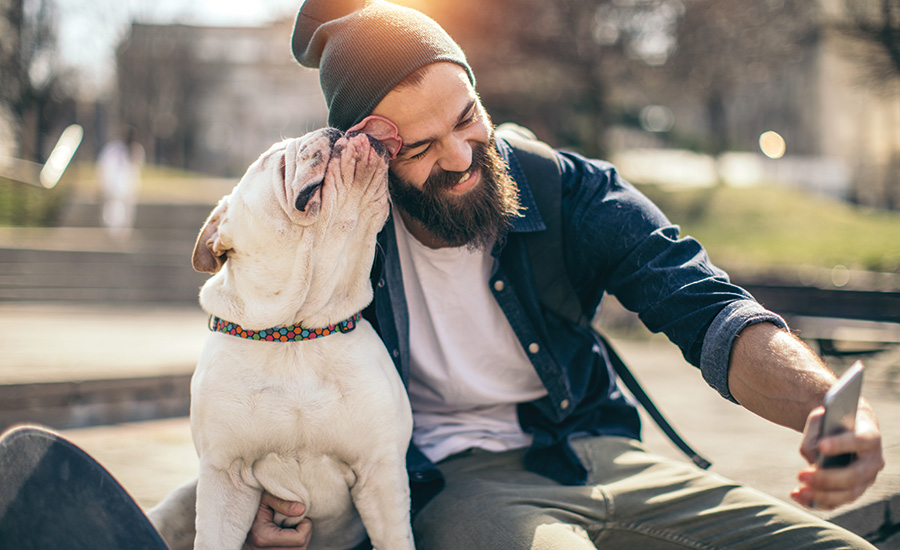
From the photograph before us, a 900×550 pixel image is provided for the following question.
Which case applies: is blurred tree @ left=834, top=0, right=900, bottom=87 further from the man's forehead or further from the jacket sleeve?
the man's forehead

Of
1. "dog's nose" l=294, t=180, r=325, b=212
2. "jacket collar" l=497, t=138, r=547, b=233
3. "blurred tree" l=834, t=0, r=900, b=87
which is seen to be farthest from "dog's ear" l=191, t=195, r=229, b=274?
"blurred tree" l=834, t=0, r=900, b=87

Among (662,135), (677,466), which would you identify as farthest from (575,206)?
(662,135)

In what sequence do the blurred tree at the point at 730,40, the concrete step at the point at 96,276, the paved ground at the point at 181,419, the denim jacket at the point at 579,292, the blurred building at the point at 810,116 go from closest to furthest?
the denim jacket at the point at 579,292
the paved ground at the point at 181,419
the concrete step at the point at 96,276
the blurred tree at the point at 730,40
the blurred building at the point at 810,116

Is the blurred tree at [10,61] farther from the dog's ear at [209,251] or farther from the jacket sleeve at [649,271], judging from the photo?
the jacket sleeve at [649,271]

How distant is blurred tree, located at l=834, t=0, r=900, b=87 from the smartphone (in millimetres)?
10294

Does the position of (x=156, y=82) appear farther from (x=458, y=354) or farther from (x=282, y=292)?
(x=282, y=292)

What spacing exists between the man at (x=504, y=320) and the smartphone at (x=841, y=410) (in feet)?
1.42

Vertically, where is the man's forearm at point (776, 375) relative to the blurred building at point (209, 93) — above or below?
above

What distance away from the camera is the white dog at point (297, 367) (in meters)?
1.89

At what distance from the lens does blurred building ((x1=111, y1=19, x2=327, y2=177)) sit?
30.7 m

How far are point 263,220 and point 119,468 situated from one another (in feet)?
7.50

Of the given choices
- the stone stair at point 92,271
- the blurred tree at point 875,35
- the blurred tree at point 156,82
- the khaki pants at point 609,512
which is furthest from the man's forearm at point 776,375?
the blurred tree at point 156,82

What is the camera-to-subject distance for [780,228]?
1633 cm

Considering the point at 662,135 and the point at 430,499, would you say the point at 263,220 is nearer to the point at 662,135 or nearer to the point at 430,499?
the point at 430,499
